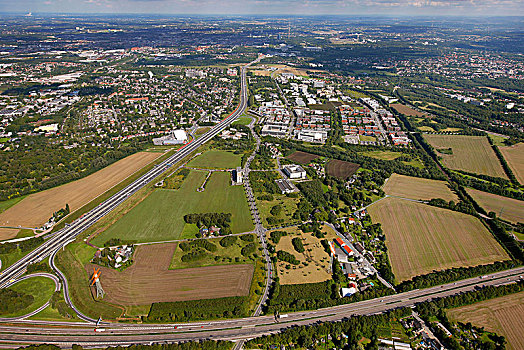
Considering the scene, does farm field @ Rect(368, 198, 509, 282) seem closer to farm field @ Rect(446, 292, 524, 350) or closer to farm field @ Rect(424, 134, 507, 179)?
farm field @ Rect(446, 292, 524, 350)

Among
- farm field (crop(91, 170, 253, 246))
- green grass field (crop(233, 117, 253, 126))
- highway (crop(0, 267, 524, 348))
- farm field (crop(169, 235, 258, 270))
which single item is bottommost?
highway (crop(0, 267, 524, 348))

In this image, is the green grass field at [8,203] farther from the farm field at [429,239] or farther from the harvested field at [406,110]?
the harvested field at [406,110]

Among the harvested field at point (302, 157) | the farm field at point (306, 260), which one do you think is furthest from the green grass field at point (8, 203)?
the harvested field at point (302, 157)

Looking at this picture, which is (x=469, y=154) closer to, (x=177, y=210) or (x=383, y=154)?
(x=383, y=154)

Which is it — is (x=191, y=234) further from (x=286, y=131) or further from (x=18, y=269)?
(x=286, y=131)

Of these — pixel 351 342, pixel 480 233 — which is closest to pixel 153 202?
pixel 351 342

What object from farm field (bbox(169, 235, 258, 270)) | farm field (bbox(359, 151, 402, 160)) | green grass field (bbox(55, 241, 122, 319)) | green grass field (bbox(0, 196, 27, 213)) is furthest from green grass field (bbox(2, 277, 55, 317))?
farm field (bbox(359, 151, 402, 160))
